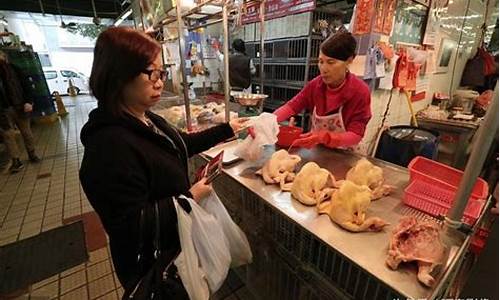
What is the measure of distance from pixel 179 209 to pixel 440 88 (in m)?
→ 4.69

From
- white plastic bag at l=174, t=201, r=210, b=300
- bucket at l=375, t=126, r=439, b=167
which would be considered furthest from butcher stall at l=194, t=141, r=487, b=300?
bucket at l=375, t=126, r=439, b=167

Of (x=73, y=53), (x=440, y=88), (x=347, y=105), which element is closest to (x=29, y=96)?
(x=347, y=105)

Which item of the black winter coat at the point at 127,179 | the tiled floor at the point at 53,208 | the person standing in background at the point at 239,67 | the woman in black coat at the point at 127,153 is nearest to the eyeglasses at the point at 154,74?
the woman in black coat at the point at 127,153

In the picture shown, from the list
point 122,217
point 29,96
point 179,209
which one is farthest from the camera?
point 29,96

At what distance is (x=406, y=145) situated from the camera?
235cm

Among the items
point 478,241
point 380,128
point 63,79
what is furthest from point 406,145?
point 63,79

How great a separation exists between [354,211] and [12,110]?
5.29 metres

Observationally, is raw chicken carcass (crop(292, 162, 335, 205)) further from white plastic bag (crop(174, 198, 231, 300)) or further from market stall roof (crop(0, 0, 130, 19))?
market stall roof (crop(0, 0, 130, 19))

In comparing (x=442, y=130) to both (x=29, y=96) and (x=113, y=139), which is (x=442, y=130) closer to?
(x=113, y=139)

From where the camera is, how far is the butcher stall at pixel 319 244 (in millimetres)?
762

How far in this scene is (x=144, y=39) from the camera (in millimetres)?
853

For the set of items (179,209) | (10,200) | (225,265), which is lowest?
(10,200)

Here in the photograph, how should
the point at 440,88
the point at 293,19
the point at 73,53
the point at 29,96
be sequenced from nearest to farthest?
the point at 293,19 < the point at 440,88 < the point at 29,96 < the point at 73,53

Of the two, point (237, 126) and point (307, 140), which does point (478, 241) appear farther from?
point (237, 126)
